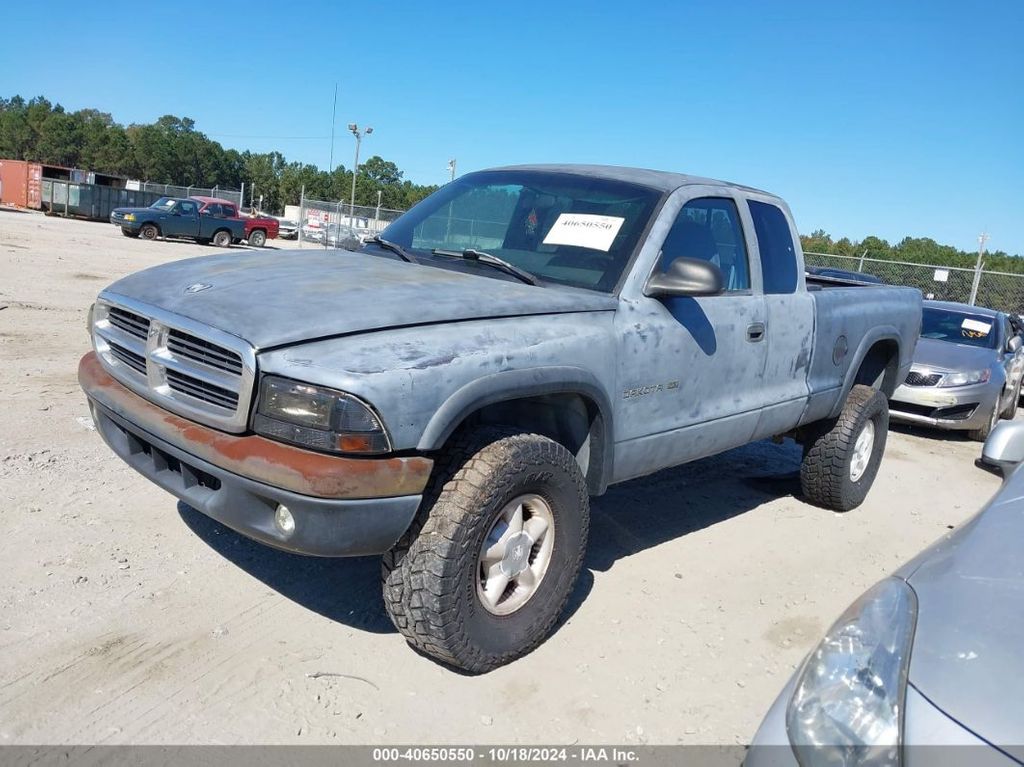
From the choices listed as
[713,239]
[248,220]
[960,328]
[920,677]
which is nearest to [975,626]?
[920,677]

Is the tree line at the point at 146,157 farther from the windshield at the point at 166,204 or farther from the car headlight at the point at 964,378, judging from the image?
the car headlight at the point at 964,378

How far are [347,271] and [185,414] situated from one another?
987 mm

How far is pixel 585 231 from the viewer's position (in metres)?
3.75

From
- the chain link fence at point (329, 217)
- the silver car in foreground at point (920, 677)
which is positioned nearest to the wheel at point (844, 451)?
the silver car in foreground at point (920, 677)

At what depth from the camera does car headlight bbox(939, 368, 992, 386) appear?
8.81m

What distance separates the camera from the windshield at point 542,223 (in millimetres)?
3666

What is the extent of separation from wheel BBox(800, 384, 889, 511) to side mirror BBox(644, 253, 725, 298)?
235 centimetres

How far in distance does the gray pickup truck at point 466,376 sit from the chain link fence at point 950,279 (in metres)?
19.9

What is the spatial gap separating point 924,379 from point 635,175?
625 cm

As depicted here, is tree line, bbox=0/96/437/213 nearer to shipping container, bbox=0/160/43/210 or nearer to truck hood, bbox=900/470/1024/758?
shipping container, bbox=0/160/43/210

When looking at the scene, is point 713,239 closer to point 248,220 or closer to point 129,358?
point 129,358

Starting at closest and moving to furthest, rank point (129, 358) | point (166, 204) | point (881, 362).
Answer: point (129, 358) → point (881, 362) → point (166, 204)

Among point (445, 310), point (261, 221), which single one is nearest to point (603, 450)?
point (445, 310)

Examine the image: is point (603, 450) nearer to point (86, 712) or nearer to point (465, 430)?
point (465, 430)
